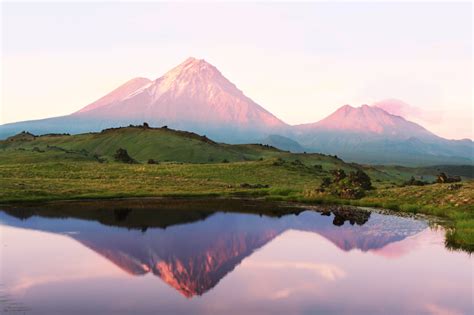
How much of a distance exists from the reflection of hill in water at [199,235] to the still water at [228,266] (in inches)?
3.9

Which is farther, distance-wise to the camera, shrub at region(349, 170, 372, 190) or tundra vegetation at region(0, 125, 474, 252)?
shrub at region(349, 170, 372, 190)

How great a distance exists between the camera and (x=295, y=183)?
306 feet

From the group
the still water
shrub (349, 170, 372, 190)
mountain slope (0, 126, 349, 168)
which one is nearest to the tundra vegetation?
shrub (349, 170, 372, 190)

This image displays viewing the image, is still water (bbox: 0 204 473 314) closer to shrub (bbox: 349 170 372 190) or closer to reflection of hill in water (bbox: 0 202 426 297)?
reflection of hill in water (bbox: 0 202 426 297)

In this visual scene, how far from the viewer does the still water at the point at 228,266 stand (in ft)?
80.2

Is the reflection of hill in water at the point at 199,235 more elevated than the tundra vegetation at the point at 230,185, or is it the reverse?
the tundra vegetation at the point at 230,185

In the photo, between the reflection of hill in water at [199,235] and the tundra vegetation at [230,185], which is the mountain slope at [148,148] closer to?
the tundra vegetation at [230,185]

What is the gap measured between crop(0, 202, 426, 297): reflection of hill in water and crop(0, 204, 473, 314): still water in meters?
0.10

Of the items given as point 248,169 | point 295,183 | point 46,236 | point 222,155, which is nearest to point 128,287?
point 46,236

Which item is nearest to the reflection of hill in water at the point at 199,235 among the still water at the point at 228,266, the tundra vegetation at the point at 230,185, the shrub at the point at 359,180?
the still water at the point at 228,266

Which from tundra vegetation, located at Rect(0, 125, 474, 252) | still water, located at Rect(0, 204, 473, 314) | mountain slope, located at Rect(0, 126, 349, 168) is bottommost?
still water, located at Rect(0, 204, 473, 314)

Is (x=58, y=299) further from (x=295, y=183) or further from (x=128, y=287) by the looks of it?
(x=295, y=183)

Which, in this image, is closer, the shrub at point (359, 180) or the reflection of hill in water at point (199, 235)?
the reflection of hill in water at point (199, 235)

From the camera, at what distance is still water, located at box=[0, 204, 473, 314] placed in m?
24.5
